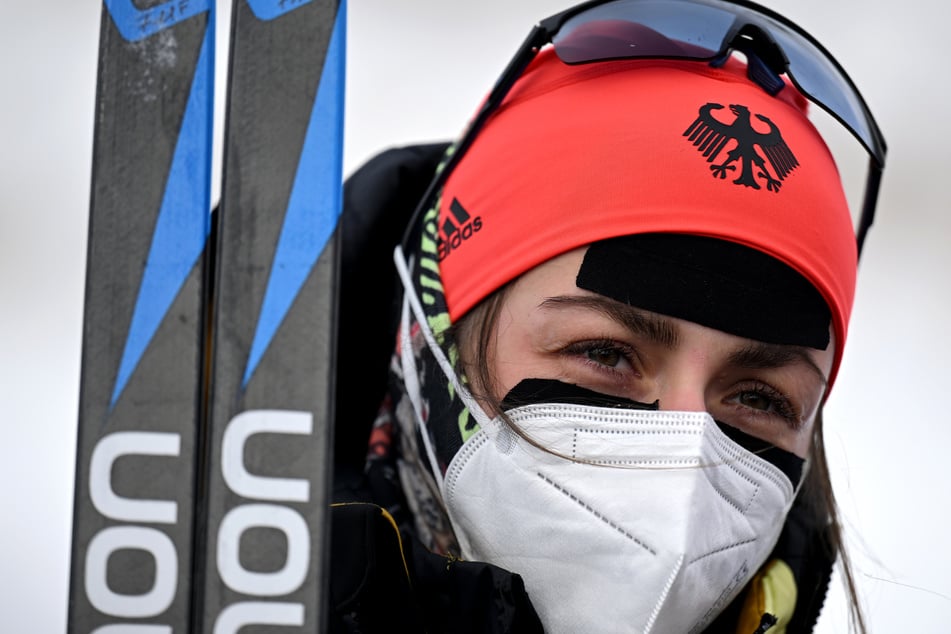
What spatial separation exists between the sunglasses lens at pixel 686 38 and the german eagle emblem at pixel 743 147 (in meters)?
0.16

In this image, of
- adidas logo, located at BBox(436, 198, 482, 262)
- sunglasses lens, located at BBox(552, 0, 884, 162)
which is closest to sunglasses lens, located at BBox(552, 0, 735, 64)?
sunglasses lens, located at BBox(552, 0, 884, 162)

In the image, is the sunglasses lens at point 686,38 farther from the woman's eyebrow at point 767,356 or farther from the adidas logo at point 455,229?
the woman's eyebrow at point 767,356

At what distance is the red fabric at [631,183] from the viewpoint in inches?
61.7

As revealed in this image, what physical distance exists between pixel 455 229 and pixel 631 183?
1.13 ft

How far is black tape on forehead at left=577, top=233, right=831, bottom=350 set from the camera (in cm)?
150

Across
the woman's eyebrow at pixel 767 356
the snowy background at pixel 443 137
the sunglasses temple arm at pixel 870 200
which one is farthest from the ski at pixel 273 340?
the snowy background at pixel 443 137

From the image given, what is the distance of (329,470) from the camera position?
1.15 m

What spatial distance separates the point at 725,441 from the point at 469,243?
0.52 meters

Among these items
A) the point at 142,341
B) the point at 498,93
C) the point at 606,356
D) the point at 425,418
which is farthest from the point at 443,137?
the point at 142,341

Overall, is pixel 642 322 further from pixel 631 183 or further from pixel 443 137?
pixel 443 137

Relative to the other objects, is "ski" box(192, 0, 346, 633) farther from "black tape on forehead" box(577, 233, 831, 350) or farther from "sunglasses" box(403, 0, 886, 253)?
"sunglasses" box(403, 0, 886, 253)

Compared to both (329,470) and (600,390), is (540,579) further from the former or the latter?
(329,470)

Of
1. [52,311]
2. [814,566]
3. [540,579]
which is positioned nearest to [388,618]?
[540,579]

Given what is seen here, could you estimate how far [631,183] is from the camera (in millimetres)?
1587
